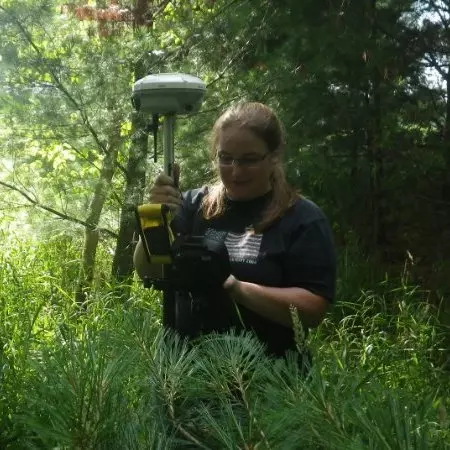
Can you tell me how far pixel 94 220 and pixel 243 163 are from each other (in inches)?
173

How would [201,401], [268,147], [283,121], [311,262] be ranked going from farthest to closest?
1. [283,121]
2. [268,147]
3. [311,262]
4. [201,401]

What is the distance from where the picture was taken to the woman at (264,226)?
204cm

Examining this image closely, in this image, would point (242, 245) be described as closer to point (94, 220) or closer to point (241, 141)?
point (241, 141)

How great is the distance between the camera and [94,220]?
635cm

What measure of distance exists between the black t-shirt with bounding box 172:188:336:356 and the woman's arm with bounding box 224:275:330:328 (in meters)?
0.05

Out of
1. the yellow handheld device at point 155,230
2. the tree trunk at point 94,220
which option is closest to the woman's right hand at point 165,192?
the yellow handheld device at point 155,230

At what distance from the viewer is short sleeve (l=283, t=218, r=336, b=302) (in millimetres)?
2057

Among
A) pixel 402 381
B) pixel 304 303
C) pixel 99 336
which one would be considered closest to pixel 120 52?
pixel 402 381

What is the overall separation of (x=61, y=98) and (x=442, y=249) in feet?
11.4

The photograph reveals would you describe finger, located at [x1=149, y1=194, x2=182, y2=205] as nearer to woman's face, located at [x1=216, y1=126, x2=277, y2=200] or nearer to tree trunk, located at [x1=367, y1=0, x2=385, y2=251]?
woman's face, located at [x1=216, y1=126, x2=277, y2=200]

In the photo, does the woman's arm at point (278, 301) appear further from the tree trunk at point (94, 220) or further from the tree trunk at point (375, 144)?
the tree trunk at point (94, 220)

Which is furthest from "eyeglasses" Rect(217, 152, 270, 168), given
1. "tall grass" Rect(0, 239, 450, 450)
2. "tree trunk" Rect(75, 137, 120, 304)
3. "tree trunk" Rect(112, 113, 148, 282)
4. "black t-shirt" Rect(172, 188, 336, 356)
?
"tree trunk" Rect(75, 137, 120, 304)

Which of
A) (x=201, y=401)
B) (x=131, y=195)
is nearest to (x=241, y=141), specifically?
(x=201, y=401)

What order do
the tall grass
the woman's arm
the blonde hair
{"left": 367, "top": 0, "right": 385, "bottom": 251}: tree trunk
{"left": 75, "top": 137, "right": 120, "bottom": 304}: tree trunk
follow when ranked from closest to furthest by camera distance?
the tall grass < the woman's arm < the blonde hair < {"left": 367, "top": 0, "right": 385, "bottom": 251}: tree trunk < {"left": 75, "top": 137, "right": 120, "bottom": 304}: tree trunk
